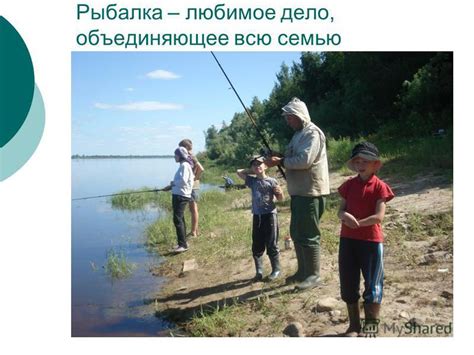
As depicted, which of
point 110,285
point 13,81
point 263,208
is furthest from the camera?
point 110,285

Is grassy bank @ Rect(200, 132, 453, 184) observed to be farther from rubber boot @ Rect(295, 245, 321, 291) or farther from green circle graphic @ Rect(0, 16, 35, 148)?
green circle graphic @ Rect(0, 16, 35, 148)

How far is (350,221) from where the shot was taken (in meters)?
3.03

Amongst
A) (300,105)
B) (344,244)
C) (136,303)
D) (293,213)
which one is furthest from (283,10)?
(136,303)

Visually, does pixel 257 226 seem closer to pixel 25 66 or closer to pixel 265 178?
pixel 265 178

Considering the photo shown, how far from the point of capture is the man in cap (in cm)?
393

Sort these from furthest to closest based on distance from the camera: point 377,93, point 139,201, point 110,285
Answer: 1. point 139,201
2. point 377,93
3. point 110,285

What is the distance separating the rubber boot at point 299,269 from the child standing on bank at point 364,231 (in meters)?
1.05

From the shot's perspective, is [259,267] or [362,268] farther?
[259,267]

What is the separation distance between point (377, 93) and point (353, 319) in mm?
9907

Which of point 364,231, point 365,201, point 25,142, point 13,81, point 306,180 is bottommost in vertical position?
point 364,231

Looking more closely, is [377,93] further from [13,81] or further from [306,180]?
[13,81]

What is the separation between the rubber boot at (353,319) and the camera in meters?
3.22

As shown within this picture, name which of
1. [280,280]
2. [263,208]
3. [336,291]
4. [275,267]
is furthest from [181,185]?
[336,291]

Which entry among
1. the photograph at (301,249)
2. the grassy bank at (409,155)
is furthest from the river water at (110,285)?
the grassy bank at (409,155)
